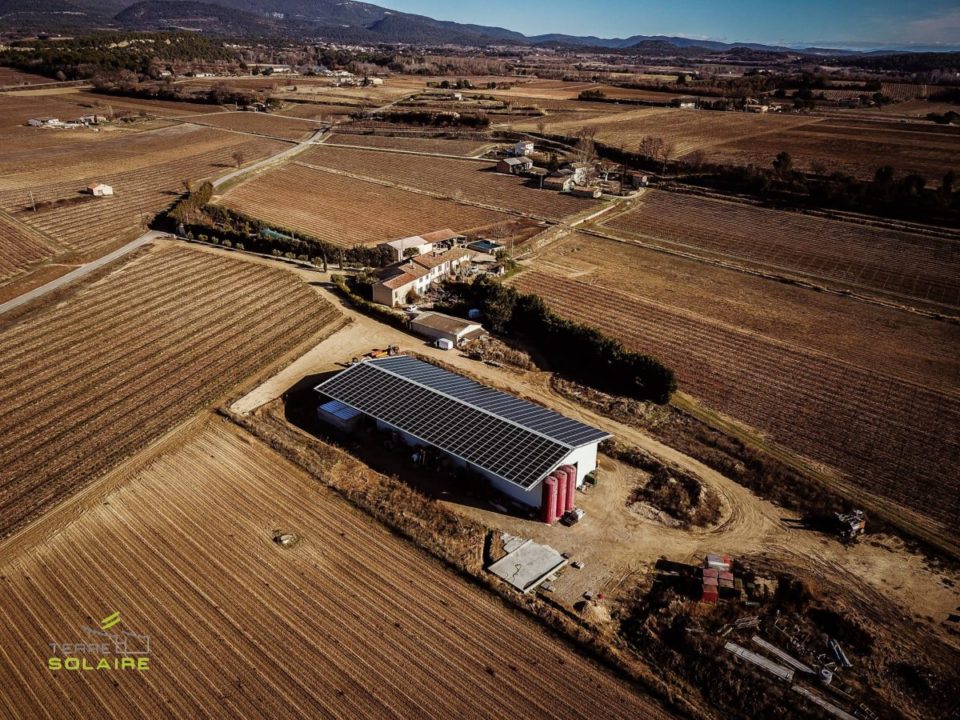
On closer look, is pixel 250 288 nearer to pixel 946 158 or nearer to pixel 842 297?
pixel 842 297

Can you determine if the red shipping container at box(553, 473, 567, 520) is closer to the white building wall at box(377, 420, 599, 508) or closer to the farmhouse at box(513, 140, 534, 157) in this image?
the white building wall at box(377, 420, 599, 508)

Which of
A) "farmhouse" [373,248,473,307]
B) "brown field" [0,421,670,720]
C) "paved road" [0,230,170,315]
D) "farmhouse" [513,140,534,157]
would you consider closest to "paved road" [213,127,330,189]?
"paved road" [0,230,170,315]

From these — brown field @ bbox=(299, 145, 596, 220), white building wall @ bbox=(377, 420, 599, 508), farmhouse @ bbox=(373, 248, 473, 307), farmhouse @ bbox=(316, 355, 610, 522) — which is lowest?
white building wall @ bbox=(377, 420, 599, 508)

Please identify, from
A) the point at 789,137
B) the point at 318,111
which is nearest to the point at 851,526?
the point at 789,137

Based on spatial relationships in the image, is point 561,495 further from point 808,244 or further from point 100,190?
point 100,190

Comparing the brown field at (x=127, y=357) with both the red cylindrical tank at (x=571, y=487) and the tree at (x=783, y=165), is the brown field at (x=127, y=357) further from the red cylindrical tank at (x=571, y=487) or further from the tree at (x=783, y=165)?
the tree at (x=783, y=165)

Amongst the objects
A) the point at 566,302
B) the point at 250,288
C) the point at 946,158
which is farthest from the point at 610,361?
the point at 946,158
